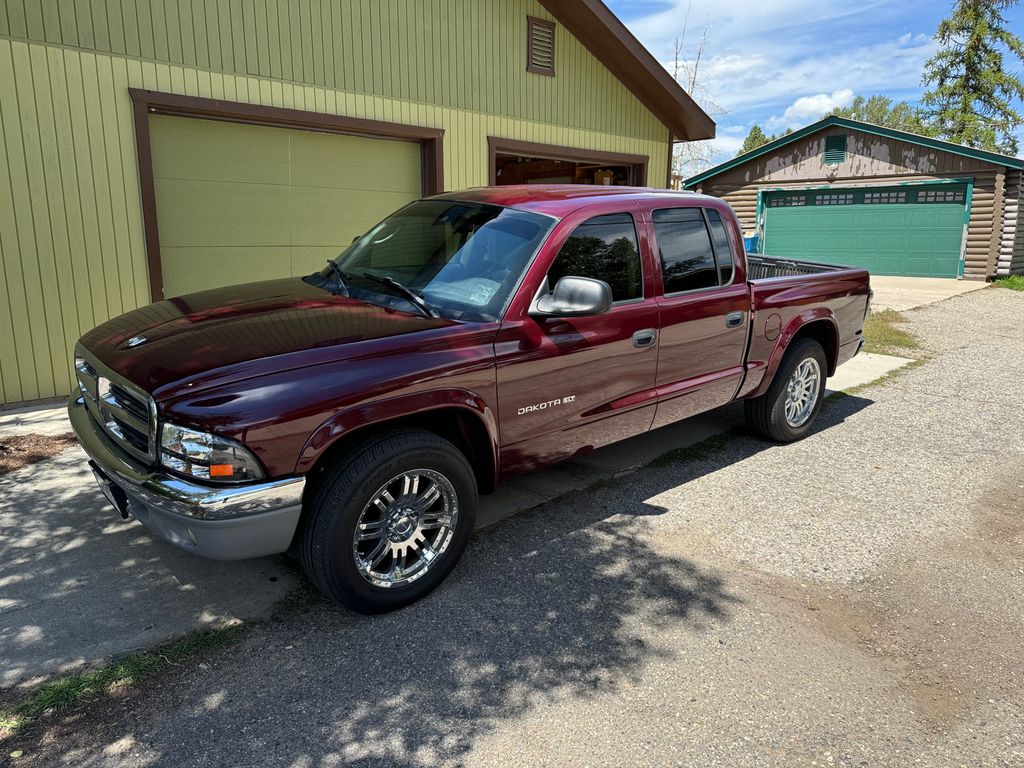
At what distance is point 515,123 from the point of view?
995 cm

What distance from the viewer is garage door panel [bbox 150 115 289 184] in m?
7.06

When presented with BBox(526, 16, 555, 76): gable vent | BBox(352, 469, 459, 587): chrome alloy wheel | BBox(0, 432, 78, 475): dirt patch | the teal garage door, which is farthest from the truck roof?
the teal garage door

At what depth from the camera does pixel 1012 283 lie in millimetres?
17953

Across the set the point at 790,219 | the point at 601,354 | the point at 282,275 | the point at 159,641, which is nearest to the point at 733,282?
the point at 601,354

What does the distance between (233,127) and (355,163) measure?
146 centimetres

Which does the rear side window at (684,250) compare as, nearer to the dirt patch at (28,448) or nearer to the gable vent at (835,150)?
the dirt patch at (28,448)

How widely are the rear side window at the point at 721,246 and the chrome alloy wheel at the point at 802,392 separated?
4.17ft

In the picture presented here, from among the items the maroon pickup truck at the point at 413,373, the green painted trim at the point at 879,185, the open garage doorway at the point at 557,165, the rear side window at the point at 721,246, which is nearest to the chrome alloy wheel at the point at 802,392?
the maroon pickup truck at the point at 413,373

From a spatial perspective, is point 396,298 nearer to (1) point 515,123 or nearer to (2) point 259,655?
(2) point 259,655

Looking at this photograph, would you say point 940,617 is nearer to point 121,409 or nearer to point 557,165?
point 121,409

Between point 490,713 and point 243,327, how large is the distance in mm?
2026

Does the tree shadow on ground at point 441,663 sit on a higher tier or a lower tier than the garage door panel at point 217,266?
lower

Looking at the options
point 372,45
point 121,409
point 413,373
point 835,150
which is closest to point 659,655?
point 413,373

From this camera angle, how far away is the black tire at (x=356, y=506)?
3.07 metres
